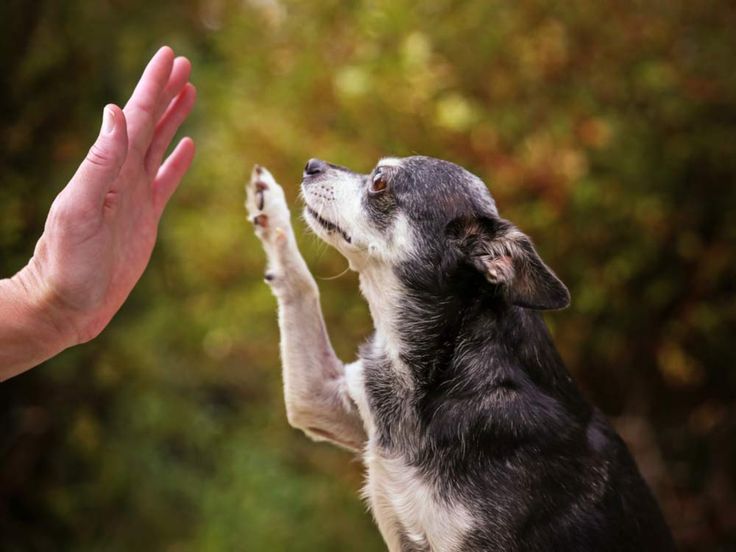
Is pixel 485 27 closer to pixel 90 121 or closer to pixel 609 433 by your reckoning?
pixel 90 121

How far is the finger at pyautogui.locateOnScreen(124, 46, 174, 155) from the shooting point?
2.62 meters

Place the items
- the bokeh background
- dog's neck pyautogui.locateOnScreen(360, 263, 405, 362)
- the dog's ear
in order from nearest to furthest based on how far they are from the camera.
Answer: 1. the dog's ear
2. dog's neck pyautogui.locateOnScreen(360, 263, 405, 362)
3. the bokeh background

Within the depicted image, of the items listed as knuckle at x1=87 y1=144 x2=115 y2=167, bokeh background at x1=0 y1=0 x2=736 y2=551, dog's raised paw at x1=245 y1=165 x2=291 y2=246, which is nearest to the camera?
knuckle at x1=87 y1=144 x2=115 y2=167

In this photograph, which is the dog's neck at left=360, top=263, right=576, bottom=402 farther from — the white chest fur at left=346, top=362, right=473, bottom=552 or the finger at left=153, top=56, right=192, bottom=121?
the finger at left=153, top=56, right=192, bottom=121

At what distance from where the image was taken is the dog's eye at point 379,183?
10.3 ft

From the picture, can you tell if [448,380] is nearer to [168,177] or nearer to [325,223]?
[325,223]

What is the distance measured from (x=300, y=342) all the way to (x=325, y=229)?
1.37 ft

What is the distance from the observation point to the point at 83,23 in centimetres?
524

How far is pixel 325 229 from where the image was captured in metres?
3.02

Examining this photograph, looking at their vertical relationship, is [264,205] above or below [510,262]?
above

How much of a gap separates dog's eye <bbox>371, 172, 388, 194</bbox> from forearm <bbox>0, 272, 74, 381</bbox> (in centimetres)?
121

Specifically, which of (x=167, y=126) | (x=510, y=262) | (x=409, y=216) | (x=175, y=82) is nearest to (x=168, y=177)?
(x=167, y=126)

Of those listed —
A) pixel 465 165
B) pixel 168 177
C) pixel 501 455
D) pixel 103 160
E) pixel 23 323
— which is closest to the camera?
pixel 103 160

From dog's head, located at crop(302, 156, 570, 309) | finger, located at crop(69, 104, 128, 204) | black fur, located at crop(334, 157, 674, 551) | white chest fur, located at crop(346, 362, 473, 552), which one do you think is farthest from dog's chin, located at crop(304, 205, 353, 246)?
finger, located at crop(69, 104, 128, 204)
